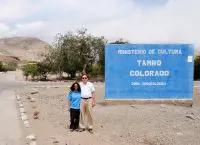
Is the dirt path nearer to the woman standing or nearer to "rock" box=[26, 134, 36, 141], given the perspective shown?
"rock" box=[26, 134, 36, 141]

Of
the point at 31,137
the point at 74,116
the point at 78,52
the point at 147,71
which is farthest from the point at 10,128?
the point at 78,52

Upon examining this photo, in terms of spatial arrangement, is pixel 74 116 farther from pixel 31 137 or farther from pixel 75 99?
pixel 31 137

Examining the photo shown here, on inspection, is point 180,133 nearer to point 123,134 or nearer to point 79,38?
point 123,134

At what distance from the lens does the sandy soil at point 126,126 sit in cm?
1297

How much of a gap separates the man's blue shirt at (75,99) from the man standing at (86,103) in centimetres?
15

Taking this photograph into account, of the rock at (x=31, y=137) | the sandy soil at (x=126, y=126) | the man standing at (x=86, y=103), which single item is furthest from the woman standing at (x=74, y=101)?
the rock at (x=31, y=137)

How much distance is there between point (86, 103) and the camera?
14695 millimetres

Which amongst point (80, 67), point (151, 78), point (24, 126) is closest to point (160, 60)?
point (151, 78)

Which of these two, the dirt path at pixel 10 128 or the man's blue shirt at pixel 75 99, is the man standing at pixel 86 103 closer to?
the man's blue shirt at pixel 75 99

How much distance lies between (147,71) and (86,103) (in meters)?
9.12

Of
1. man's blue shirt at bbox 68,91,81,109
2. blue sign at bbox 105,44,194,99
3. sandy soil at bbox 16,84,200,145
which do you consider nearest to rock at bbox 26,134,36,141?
sandy soil at bbox 16,84,200,145

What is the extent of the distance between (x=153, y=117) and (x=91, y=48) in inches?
1499

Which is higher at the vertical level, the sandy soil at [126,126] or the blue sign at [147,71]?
the blue sign at [147,71]

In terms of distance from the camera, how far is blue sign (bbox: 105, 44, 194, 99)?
23344mm
